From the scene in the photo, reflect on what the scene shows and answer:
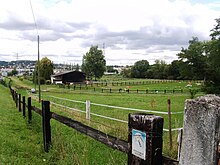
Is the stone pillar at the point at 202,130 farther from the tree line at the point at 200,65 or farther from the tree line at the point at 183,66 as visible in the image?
the tree line at the point at 200,65

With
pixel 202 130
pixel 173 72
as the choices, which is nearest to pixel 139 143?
pixel 202 130

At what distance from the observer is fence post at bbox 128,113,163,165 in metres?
2.18

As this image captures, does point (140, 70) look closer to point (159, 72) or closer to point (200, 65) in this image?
point (159, 72)

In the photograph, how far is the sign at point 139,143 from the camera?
224 centimetres

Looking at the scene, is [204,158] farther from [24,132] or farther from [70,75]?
[70,75]

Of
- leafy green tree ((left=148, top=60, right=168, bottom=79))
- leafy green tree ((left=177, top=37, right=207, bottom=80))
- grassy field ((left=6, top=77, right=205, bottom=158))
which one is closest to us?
grassy field ((left=6, top=77, right=205, bottom=158))

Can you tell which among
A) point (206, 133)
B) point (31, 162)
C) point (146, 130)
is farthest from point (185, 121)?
point (31, 162)

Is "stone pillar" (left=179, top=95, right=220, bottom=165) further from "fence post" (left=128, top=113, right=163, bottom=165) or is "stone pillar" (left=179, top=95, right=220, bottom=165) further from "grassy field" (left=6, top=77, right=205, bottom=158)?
"grassy field" (left=6, top=77, right=205, bottom=158)

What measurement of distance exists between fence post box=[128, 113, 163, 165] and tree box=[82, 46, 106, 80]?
92.2 meters

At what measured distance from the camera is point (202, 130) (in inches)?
66.9

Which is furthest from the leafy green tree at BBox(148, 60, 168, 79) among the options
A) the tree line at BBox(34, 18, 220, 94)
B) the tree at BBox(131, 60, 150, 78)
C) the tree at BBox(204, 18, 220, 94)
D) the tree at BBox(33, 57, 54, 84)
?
the tree at BBox(204, 18, 220, 94)

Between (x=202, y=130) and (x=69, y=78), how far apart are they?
84226 mm

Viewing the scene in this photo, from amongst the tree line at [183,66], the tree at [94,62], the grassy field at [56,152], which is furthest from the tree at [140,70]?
the grassy field at [56,152]

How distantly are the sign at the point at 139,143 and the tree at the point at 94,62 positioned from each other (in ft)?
302
